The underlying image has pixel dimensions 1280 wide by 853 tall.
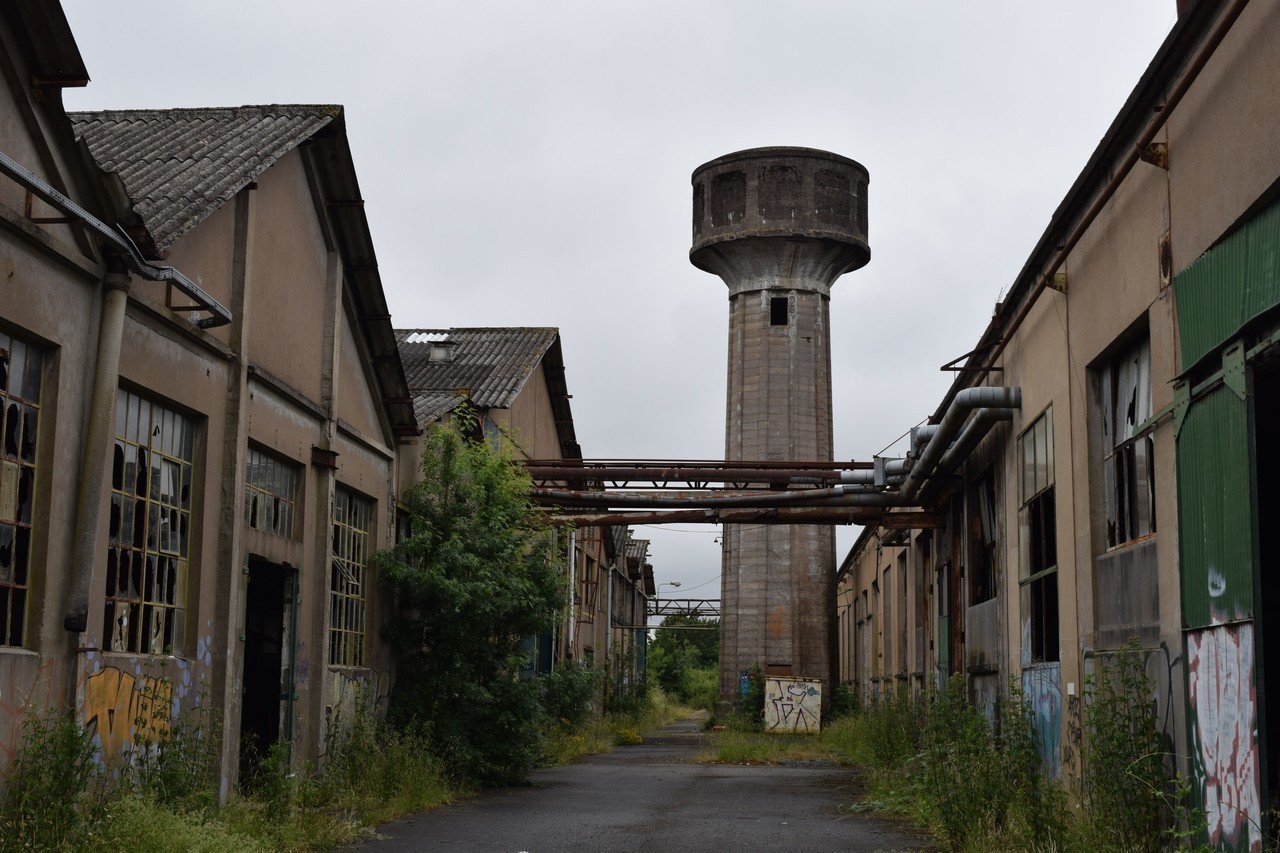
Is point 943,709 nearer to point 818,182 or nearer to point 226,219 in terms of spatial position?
point 226,219

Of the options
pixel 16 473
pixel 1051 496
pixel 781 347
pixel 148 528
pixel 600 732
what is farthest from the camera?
pixel 781 347

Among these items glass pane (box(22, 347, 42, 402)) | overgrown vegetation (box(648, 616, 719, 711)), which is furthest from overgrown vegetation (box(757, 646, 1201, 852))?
overgrown vegetation (box(648, 616, 719, 711))

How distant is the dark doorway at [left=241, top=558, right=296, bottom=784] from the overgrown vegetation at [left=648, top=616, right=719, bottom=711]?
57008mm

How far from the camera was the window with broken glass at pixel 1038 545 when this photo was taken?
13523mm

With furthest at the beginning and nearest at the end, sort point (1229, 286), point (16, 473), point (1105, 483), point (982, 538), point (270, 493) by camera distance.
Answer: point (982, 538), point (270, 493), point (1105, 483), point (16, 473), point (1229, 286)

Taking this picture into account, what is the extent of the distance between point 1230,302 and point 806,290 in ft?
97.1

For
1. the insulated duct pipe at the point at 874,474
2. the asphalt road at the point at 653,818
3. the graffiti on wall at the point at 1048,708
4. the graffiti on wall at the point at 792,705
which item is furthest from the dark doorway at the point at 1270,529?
the graffiti on wall at the point at 792,705

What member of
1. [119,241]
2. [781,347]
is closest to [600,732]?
[781,347]

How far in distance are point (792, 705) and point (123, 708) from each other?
2689cm

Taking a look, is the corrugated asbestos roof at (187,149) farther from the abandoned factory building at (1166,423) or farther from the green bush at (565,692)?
the green bush at (565,692)

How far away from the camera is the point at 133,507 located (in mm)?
10727

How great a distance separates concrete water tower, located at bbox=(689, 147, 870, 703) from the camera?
3672 centimetres

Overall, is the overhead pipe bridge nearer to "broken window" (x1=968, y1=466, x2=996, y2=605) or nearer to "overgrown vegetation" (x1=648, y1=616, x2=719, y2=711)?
"broken window" (x1=968, y1=466, x2=996, y2=605)

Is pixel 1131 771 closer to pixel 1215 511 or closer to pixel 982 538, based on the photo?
pixel 1215 511
